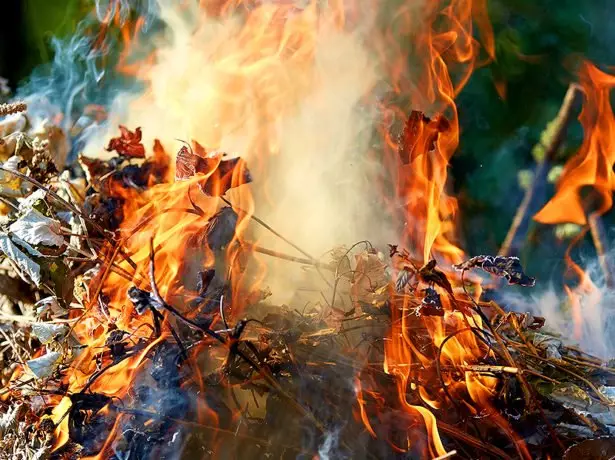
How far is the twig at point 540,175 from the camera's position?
3.74m

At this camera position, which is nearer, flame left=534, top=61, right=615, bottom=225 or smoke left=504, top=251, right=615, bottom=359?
smoke left=504, top=251, right=615, bottom=359

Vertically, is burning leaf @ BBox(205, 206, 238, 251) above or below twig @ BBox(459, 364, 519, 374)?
above

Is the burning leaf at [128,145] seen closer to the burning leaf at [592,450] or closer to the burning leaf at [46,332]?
the burning leaf at [46,332]

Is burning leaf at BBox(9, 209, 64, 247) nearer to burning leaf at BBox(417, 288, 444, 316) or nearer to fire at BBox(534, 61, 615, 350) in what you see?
burning leaf at BBox(417, 288, 444, 316)

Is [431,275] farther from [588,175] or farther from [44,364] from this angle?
[588,175]

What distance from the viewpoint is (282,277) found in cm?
294

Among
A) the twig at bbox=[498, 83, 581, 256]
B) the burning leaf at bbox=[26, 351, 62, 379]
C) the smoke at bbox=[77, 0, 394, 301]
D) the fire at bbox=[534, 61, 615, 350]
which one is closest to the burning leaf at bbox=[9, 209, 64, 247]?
the burning leaf at bbox=[26, 351, 62, 379]

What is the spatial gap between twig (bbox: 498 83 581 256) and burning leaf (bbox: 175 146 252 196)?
2218mm

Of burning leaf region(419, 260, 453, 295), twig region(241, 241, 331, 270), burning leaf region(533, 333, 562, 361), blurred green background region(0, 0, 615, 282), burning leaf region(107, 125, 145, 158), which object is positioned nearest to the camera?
burning leaf region(419, 260, 453, 295)

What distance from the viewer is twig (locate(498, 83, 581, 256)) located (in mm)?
3736

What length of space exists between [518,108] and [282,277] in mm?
2300

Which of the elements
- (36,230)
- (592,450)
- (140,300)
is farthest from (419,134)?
(36,230)

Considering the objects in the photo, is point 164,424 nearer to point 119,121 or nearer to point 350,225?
point 350,225

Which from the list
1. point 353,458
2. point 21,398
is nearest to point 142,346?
point 21,398
